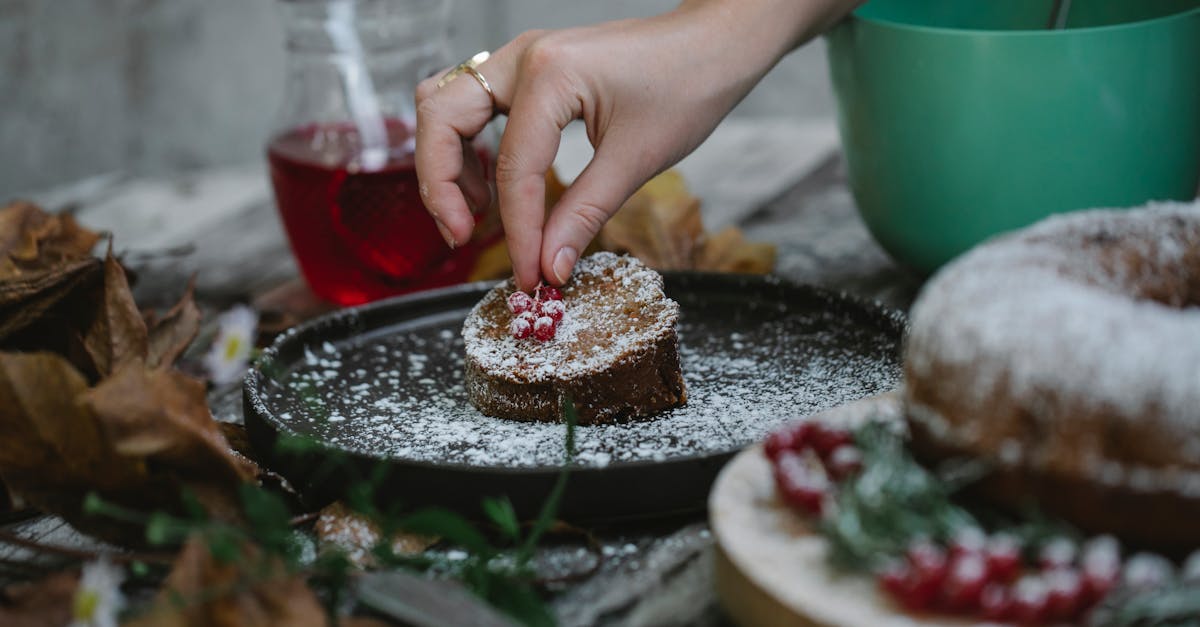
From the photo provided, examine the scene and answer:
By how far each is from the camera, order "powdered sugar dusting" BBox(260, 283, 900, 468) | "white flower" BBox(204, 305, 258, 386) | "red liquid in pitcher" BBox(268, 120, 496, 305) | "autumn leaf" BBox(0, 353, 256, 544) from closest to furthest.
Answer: "autumn leaf" BBox(0, 353, 256, 544), "powdered sugar dusting" BBox(260, 283, 900, 468), "white flower" BBox(204, 305, 258, 386), "red liquid in pitcher" BBox(268, 120, 496, 305)

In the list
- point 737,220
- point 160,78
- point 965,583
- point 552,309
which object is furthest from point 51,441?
point 160,78

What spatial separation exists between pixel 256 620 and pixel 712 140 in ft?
5.39

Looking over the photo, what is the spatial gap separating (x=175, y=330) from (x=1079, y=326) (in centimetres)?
92

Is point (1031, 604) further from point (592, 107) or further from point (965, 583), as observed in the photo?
point (592, 107)

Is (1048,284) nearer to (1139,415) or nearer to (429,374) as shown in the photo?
(1139,415)

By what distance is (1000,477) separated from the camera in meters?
0.79

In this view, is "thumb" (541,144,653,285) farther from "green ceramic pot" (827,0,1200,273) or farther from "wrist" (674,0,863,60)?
"green ceramic pot" (827,0,1200,273)

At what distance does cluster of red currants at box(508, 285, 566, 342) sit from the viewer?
1188 millimetres

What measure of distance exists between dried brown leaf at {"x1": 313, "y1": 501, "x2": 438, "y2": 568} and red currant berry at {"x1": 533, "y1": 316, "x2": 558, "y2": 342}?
27 cm

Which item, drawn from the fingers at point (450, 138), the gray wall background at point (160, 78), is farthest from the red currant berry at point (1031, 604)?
the gray wall background at point (160, 78)

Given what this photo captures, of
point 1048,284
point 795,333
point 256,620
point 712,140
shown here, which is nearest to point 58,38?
point 712,140

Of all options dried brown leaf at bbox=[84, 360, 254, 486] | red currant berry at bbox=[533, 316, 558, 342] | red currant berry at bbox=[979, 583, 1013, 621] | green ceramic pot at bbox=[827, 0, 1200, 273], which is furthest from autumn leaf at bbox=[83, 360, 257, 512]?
green ceramic pot at bbox=[827, 0, 1200, 273]

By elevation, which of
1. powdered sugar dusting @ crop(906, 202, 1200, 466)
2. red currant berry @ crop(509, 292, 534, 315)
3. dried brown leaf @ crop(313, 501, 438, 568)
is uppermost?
powdered sugar dusting @ crop(906, 202, 1200, 466)

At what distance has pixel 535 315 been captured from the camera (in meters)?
1.20
